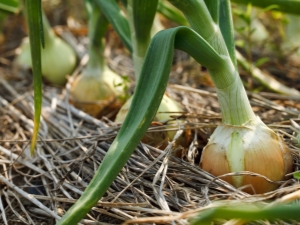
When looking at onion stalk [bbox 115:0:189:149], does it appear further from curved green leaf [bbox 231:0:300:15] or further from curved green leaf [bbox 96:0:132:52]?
curved green leaf [bbox 231:0:300:15]

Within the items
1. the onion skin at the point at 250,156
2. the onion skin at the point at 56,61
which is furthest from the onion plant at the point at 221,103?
the onion skin at the point at 56,61

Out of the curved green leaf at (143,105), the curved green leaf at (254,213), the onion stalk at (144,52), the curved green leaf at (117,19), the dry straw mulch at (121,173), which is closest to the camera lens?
the curved green leaf at (254,213)

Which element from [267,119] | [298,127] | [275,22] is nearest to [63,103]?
[267,119]

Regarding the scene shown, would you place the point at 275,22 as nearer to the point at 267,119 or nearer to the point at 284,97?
the point at 284,97

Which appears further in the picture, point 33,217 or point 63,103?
point 63,103

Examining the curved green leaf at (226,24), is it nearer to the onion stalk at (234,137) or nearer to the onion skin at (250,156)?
the onion stalk at (234,137)

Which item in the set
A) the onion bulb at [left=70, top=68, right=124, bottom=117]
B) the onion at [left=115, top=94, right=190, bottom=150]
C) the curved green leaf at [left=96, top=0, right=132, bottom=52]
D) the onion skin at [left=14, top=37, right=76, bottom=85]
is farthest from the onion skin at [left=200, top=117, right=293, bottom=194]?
the onion skin at [left=14, top=37, right=76, bottom=85]

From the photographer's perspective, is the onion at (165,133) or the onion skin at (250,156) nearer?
the onion skin at (250,156)
